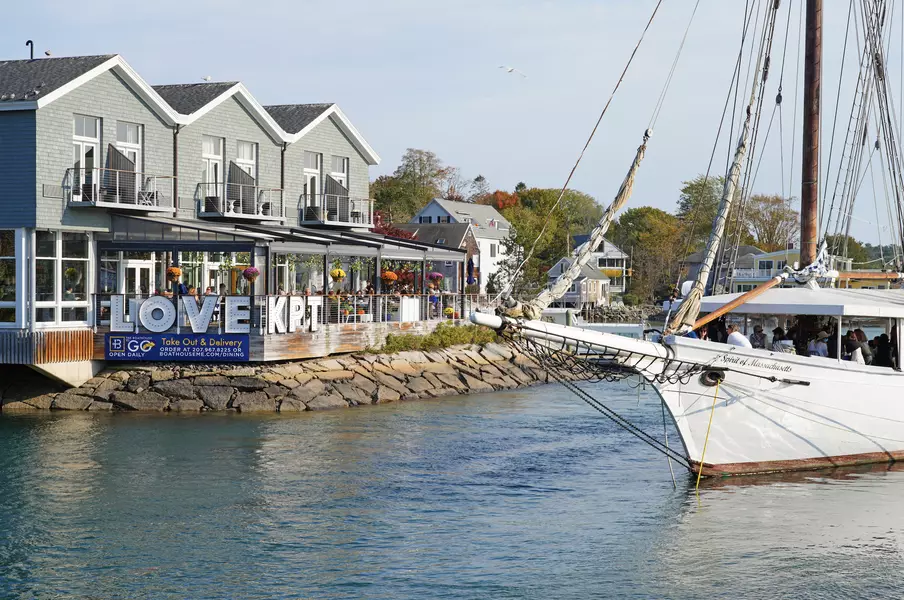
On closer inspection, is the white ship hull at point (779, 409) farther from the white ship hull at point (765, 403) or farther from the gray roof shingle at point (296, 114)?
the gray roof shingle at point (296, 114)

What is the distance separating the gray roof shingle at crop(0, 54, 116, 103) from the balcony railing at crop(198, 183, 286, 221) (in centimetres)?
599

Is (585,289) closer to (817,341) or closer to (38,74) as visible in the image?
(38,74)

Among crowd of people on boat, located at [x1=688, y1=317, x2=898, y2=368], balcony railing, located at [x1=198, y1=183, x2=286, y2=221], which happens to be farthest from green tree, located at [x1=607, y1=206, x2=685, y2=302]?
crowd of people on boat, located at [x1=688, y1=317, x2=898, y2=368]

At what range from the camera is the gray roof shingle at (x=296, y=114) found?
43.4m

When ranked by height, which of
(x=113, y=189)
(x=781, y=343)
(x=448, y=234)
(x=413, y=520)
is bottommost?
(x=413, y=520)

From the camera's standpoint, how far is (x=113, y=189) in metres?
32.9

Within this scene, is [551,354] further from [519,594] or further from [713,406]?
[519,594]

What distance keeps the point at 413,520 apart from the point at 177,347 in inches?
566

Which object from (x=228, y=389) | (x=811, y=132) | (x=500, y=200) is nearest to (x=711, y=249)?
(x=811, y=132)

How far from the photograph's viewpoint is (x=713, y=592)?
14.9m

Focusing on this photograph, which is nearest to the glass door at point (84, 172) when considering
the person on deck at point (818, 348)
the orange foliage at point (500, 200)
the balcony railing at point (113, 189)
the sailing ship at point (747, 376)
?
the balcony railing at point (113, 189)

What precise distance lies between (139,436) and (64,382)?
219 inches

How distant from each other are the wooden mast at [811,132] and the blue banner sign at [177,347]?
48.6 ft

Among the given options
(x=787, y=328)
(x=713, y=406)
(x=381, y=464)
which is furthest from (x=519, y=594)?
(x=787, y=328)
